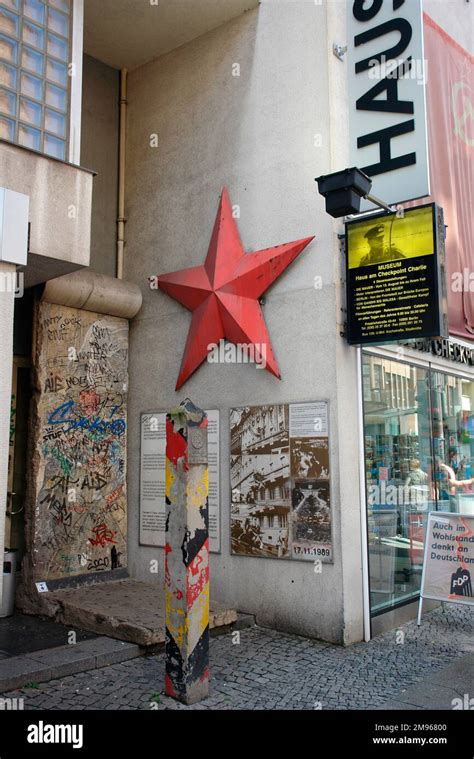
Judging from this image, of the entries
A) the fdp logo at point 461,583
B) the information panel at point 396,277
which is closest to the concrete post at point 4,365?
the information panel at point 396,277

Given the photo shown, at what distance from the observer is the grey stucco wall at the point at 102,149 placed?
8719 mm

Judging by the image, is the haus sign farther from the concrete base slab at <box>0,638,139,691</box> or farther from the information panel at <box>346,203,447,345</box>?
the concrete base slab at <box>0,638,139,691</box>

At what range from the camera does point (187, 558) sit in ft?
15.9

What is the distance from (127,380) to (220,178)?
2749 millimetres

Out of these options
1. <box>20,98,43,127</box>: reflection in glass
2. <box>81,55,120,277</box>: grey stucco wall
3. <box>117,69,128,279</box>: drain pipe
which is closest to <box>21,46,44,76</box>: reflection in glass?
<box>20,98,43,127</box>: reflection in glass

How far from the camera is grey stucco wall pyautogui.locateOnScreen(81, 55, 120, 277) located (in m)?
8.72

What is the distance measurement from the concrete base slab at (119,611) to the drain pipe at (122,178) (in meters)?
3.99

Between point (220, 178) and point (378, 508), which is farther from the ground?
point (220, 178)

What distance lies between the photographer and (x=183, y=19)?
794cm

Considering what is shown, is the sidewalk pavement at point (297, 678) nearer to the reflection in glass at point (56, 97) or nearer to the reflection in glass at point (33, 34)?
the reflection in glass at point (56, 97)

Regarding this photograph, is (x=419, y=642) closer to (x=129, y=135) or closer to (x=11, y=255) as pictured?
(x=11, y=255)

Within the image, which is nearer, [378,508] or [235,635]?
[235,635]
